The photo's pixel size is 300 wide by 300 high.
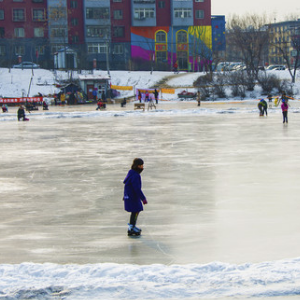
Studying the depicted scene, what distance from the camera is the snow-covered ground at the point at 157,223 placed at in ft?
20.4

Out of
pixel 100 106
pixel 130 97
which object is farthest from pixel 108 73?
pixel 100 106

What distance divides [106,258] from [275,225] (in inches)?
108

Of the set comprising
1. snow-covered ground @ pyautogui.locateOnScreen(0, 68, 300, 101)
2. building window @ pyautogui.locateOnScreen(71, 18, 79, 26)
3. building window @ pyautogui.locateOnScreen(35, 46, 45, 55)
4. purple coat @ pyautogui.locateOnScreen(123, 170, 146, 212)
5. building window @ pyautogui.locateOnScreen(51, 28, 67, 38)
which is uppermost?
building window @ pyautogui.locateOnScreen(71, 18, 79, 26)

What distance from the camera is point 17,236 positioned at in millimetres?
8406

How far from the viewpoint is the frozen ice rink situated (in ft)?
24.8

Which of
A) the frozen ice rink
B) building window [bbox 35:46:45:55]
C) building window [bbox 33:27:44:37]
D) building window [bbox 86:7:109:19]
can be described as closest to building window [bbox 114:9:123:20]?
building window [bbox 86:7:109:19]

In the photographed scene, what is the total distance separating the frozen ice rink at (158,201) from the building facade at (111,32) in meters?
59.0

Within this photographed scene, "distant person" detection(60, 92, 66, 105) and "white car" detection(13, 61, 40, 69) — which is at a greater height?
"white car" detection(13, 61, 40, 69)

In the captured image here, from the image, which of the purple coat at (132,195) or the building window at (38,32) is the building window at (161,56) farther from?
the purple coat at (132,195)

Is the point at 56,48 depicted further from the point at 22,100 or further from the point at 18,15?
the point at 22,100

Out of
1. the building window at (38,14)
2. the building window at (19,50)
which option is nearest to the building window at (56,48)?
the building window at (38,14)

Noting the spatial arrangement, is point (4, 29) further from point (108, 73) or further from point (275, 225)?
point (275, 225)

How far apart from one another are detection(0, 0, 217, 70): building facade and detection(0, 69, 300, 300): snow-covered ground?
6053 cm

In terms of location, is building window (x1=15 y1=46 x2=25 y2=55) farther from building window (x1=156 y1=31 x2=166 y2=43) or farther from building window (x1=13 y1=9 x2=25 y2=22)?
building window (x1=156 y1=31 x2=166 y2=43)
